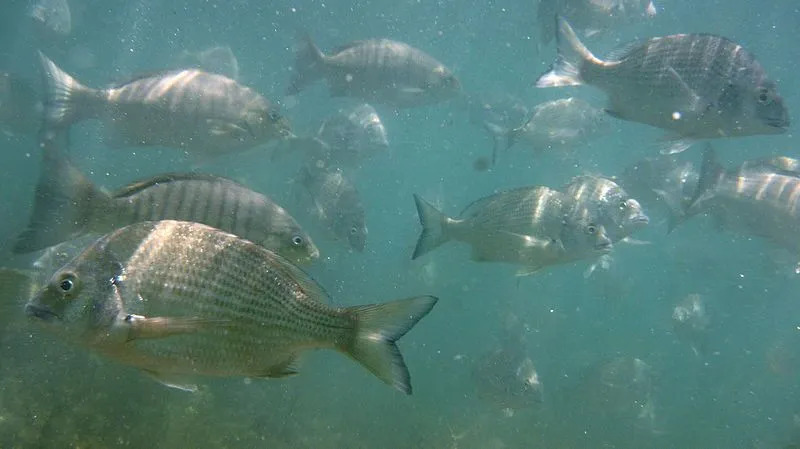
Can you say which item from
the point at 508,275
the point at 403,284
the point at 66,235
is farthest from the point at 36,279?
the point at 508,275

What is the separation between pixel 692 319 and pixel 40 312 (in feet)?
49.0

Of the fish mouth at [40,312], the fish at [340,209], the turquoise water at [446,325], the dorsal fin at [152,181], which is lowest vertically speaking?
the turquoise water at [446,325]

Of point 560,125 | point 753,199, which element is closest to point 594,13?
point 560,125

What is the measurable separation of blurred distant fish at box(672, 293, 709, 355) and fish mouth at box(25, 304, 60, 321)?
14.8m

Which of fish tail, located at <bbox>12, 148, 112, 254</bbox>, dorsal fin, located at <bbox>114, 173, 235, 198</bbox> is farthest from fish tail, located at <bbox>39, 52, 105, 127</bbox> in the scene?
dorsal fin, located at <bbox>114, 173, 235, 198</bbox>

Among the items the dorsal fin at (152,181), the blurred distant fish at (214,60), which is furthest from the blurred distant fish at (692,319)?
the blurred distant fish at (214,60)

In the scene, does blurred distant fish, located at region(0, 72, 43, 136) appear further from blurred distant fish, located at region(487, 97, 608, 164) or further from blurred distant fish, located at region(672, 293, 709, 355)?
blurred distant fish, located at region(672, 293, 709, 355)

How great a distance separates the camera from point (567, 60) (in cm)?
543

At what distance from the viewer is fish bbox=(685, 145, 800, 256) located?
23.0 ft

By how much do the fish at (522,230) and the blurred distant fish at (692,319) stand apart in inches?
379

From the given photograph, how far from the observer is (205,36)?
46.3 meters

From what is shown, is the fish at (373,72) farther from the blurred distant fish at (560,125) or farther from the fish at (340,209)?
the blurred distant fish at (560,125)

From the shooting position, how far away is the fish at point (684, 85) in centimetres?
432

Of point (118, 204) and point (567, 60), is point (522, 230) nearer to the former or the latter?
point (567, 60)
